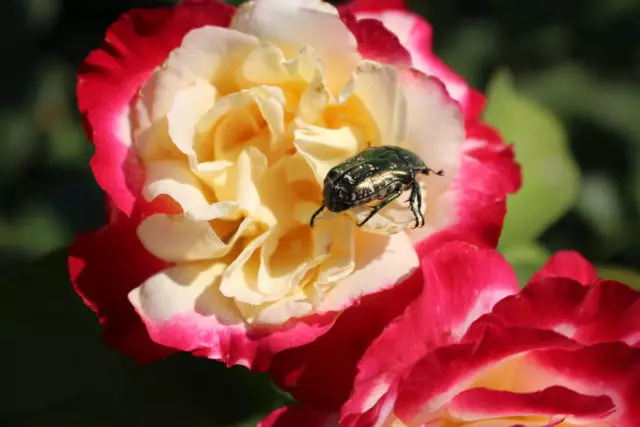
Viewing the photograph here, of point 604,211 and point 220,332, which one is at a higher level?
point 220,332

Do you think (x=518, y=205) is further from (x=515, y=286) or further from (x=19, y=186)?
(x=19, y=186)

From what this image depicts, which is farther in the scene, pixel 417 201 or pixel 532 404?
pixel 417 201

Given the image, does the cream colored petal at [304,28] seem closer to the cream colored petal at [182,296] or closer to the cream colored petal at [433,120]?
the cream colored petal at [433,120]

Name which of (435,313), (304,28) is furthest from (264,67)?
(435,313)

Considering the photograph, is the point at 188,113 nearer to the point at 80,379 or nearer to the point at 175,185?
the point at 175,185

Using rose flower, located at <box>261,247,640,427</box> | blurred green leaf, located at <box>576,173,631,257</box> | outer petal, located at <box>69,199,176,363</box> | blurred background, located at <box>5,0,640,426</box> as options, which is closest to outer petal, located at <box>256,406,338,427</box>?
rose flower, located at <box>261,247,640,427</box>

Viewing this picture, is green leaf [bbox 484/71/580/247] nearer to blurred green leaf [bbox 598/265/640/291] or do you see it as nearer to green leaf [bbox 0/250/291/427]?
blurred green leaf [bbox 598/265/640/291]
